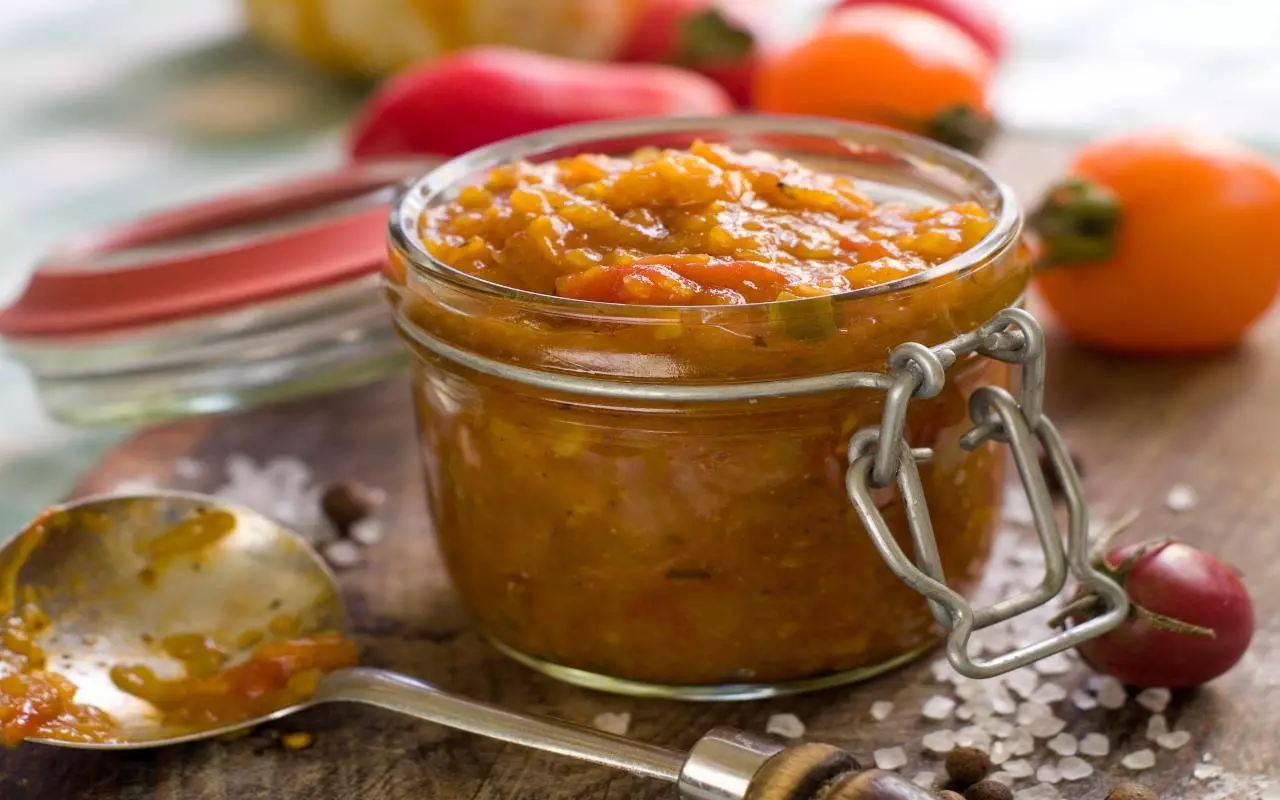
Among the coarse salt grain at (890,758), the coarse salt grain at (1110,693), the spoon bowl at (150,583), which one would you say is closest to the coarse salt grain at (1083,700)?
the coarse salt grain at (1110,693)

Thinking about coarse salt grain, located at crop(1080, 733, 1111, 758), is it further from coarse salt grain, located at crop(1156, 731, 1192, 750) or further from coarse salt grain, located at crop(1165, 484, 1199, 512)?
coarse salt grain, located at crop(1165, 484, 1199, 512)

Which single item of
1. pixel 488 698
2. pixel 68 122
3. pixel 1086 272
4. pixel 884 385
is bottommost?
pixel 68 122

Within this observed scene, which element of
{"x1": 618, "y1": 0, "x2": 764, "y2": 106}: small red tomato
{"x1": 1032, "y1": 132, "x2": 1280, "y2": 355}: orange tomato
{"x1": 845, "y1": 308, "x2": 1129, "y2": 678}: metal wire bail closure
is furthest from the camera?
{"x1": 618, "y1": 0, "x2": 764, "y2": 106}: small red tomato

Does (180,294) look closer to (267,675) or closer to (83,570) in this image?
(83,570)

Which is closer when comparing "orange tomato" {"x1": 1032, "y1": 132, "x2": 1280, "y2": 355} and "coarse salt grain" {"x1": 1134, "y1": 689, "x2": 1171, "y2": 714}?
"coarse salt grain" {"x1": 1134, "y1": 689, "x2": 1171, "y2": 714}

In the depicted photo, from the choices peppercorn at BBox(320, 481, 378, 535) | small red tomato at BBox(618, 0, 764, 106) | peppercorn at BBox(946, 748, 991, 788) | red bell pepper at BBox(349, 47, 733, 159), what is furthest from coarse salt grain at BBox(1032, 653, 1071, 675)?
small red tomato at BBox(618, 0, 764, 106)

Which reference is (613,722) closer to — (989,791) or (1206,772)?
(989,791)

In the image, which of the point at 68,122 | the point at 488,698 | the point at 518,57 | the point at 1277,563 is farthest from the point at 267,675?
the point at 68,122
